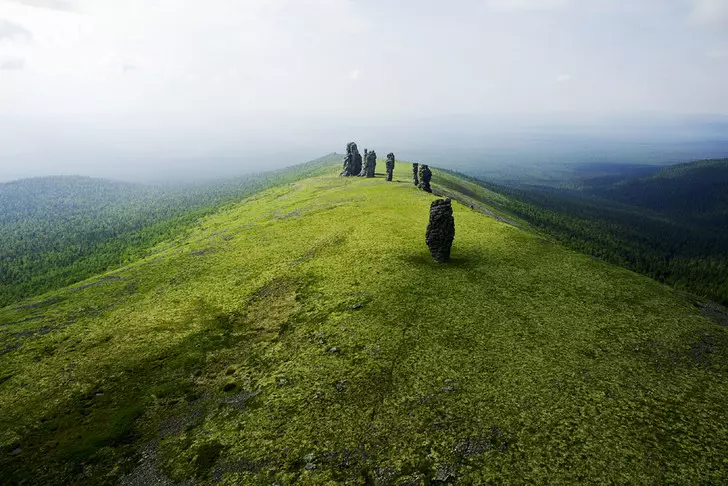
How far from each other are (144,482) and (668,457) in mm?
30558

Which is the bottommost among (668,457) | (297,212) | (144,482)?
(144,482)

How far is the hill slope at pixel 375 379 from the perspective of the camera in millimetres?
20797

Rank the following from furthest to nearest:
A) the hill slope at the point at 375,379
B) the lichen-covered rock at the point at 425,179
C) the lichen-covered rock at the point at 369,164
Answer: the lichen-covered rock at the point at 369,164 < the lichen-covered rock at the point at 425,179 < the hill slope at the point at 375,379

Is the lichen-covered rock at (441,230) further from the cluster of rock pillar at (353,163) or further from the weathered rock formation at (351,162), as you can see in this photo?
the weathered rock formation at (351,162)

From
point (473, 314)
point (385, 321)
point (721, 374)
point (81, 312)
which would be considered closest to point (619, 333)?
point (721, 374)

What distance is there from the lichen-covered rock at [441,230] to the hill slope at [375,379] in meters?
2.29

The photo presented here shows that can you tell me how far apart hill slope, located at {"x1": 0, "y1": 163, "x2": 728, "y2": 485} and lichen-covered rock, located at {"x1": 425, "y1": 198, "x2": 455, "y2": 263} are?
2289 millimetres

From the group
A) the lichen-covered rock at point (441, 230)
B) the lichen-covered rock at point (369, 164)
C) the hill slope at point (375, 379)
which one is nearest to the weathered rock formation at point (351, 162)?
the lichen-covered rock at point (369, 164)

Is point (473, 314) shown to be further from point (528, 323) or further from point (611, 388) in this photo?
point (611, 388)

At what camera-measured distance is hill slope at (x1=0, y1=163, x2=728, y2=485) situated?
2080 centimetres

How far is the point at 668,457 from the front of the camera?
64.8ft

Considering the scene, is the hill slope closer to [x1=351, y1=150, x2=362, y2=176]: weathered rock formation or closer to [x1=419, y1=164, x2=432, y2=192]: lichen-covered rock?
[x1=419, y1=164, x2=432, y2=192]: lichen-covered rock

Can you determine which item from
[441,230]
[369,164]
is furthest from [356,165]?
[441,230]

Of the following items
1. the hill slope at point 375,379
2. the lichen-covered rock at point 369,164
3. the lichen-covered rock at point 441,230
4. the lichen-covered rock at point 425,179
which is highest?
the lichen-covered rock at point 369,164
